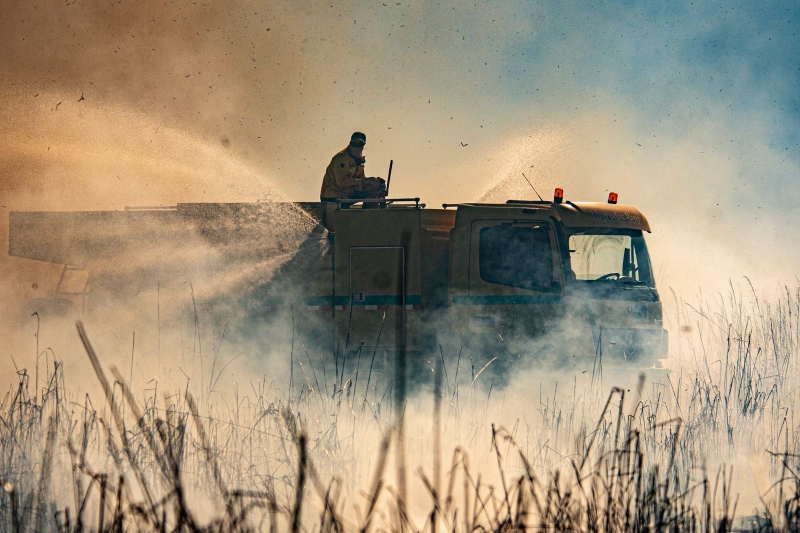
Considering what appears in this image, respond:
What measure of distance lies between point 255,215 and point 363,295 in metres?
1.48

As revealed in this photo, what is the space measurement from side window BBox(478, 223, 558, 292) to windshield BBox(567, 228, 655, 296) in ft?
0.96

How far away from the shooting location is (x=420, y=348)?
9.88 meters

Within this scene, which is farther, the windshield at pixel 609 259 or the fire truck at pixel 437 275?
the windshield at pixel 609 259

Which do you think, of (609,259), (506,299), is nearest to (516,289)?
(506,299)

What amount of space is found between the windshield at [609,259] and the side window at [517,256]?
29cm

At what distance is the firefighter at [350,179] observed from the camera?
10492 millimetres

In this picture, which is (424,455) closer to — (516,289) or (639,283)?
(516,289)

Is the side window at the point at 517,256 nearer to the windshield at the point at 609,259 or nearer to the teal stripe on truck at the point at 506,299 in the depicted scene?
the teal stripe on truck at the point at 506,299

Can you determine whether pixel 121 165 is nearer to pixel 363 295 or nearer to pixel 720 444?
pixel 363 295

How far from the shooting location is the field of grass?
4488 mm

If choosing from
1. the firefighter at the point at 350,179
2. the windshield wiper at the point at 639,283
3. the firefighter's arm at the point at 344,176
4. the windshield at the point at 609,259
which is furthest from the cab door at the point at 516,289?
the firefighter's arm at the point at 344,176

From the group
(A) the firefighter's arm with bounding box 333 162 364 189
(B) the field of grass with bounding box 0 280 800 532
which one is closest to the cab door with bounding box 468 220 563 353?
(B) the field of grass with bounding box 0 280 800 532

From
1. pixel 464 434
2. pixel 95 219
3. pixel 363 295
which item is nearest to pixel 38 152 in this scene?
pixel 95 219

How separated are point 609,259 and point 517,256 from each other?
1053 millimetres
